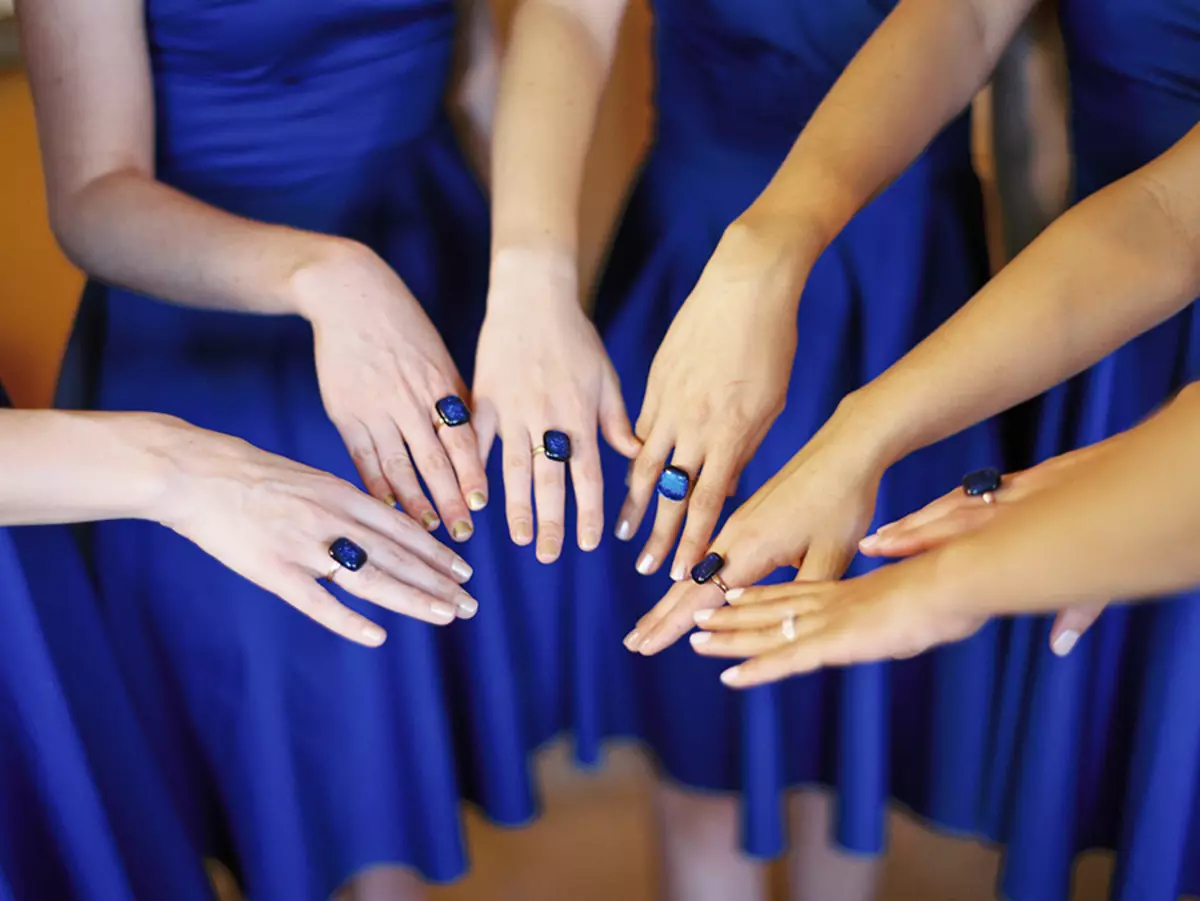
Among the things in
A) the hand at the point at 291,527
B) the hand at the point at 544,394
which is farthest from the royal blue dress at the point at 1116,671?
the hand at the point at 291,527

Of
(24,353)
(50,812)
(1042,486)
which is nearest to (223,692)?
(50,812)

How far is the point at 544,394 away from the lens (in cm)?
66

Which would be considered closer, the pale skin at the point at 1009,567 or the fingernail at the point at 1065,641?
the pale skin at the point at 1009,567

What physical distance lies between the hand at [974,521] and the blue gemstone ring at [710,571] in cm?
8

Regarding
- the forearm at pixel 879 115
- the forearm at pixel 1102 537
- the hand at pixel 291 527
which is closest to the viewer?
the forearm at pixel 1102 537

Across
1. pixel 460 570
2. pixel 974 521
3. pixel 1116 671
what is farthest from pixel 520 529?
pixel 1116 671

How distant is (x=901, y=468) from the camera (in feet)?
2.35

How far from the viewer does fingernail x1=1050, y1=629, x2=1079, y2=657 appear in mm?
607

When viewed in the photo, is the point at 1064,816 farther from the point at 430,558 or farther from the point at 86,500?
the point at 86,500

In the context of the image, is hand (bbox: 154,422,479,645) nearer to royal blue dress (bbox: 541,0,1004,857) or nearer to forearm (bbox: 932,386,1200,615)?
royal blue dress (bbox: 541,0,1004,857)

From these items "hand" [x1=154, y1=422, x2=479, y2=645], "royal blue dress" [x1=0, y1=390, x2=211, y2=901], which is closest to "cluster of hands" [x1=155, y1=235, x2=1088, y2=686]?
"hand" [x1=154, y1=422, x2=479, y2=645]

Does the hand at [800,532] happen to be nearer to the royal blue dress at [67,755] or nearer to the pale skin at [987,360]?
the pale skin at [987,360]

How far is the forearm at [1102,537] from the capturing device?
0.45 m

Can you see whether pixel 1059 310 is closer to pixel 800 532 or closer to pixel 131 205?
pixel 800 532
